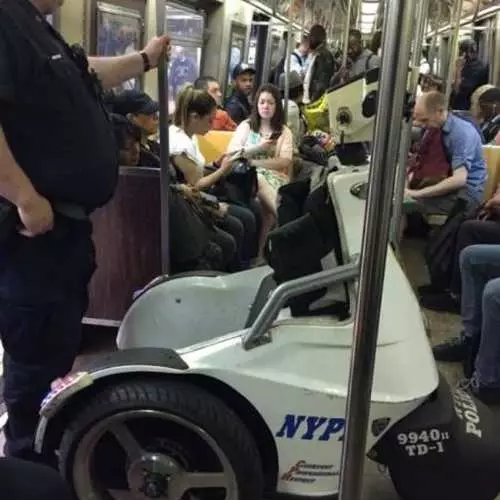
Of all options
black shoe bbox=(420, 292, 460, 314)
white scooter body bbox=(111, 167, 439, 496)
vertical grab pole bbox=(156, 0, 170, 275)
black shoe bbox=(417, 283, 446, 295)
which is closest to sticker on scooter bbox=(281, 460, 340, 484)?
white scooter body bbox=(111, 167, 439, 496)

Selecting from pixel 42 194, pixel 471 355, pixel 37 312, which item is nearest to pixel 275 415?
pixel 37 312

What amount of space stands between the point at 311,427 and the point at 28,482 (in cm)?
79

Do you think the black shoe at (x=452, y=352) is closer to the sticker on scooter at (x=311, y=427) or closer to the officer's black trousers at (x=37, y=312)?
the sticker on scooter at (x=311, y=427)

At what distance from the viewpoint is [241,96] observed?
24.0 ft

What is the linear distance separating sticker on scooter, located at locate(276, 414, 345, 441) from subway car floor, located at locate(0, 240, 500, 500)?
529 mm

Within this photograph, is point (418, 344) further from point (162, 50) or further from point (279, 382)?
point (162, 50)

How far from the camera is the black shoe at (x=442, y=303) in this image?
13.2 ft

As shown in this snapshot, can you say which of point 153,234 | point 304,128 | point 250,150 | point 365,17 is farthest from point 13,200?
point 365,17

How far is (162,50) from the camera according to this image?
250 centimetres

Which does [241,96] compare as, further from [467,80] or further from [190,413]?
[190,413]

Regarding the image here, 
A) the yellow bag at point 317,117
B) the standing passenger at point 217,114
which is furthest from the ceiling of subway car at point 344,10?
the standing passenger at point 217,114

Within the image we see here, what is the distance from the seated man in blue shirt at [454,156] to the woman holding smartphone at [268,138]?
1.10 metres

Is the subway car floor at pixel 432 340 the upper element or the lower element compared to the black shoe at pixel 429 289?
lower

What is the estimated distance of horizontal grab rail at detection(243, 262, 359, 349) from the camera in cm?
184
